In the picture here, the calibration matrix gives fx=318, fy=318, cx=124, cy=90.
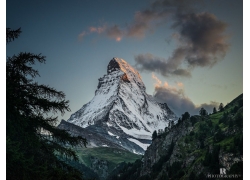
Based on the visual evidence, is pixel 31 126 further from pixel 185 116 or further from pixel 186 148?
pixel 185 116

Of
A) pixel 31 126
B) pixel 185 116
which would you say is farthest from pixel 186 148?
pixel 31 126

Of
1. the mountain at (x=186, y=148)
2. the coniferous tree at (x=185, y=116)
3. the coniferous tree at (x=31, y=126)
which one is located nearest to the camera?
the coniferous tree at (x=31, y=126)

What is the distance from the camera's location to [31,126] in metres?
9.27

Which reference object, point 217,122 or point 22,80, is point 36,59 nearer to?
point 22,80

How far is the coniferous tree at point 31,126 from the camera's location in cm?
829

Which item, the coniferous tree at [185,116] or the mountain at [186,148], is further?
the coniferous tree at [185,116]

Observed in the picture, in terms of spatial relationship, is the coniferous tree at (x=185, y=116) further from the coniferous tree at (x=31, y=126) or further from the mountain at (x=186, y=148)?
the coniferous tree at (x=31, y=126)

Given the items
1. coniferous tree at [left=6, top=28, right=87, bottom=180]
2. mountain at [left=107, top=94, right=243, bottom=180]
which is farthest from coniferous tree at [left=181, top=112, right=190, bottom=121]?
coniferous tree at [left=6, top=28, right=87, bottom=180]

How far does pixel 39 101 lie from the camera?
934cm

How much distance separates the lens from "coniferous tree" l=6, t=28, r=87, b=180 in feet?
27.2

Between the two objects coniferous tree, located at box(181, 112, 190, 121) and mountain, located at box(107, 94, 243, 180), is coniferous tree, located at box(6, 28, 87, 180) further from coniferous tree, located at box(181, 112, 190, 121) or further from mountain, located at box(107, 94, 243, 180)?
coniferous tree, located at box(181, 112, 190, 121)

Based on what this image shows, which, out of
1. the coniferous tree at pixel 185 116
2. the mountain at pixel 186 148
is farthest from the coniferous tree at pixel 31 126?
the coniferous tree at pixel 185 116
